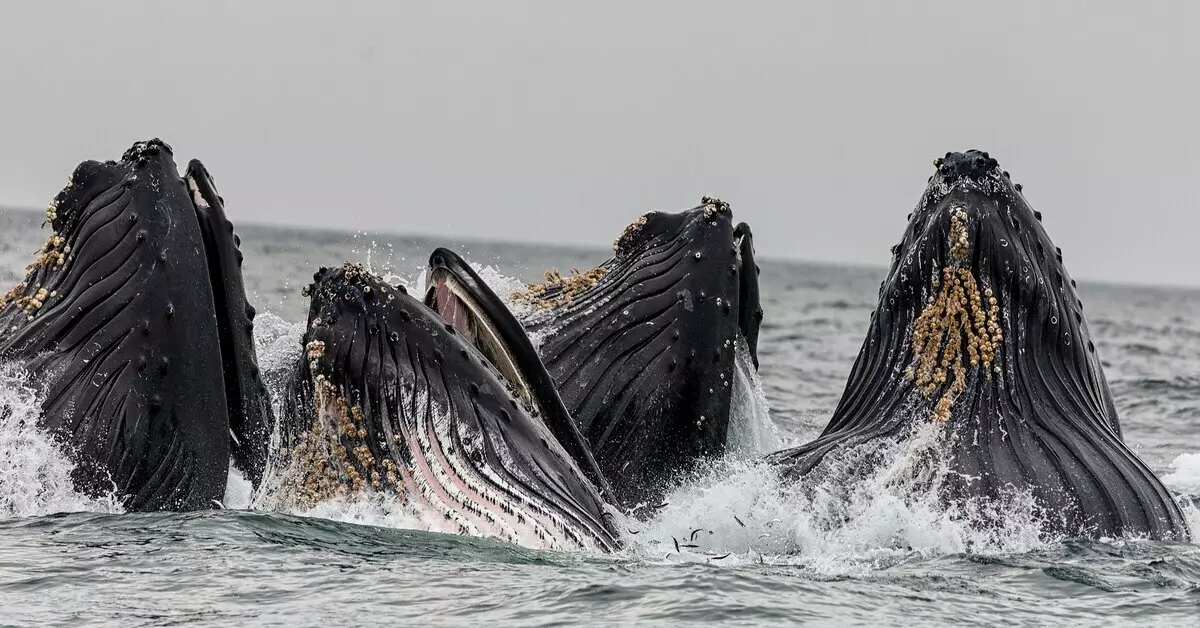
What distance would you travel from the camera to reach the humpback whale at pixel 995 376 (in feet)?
29.4

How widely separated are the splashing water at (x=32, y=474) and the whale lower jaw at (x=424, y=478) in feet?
3.95

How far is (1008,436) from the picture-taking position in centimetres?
916

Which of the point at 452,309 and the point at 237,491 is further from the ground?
the point at 452,309

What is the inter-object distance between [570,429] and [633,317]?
187 cm

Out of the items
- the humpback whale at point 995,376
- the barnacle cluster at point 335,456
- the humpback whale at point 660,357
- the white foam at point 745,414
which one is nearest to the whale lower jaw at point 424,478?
the barnacle cluster at point 335,456

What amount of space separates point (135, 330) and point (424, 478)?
175 cm

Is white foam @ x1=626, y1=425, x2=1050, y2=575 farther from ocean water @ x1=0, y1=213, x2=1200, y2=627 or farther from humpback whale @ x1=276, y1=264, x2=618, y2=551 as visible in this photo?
humpback whale @ x1=276, y1=264, x2=618, y2=551

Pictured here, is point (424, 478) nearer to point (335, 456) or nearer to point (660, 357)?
point (335, 456)

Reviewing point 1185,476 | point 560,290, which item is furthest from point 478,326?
point 1185,476

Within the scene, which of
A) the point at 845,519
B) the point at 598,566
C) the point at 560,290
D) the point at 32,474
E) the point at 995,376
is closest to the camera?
the point at 598,566

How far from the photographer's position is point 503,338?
8.84 meters

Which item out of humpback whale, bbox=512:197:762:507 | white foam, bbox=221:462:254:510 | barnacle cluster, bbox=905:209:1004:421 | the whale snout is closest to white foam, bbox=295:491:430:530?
white foam, bbox=221:462:254:510

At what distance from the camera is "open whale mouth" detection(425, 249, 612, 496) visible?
28.9 ft

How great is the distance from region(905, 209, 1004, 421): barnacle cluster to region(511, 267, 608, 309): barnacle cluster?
2.40 meters
